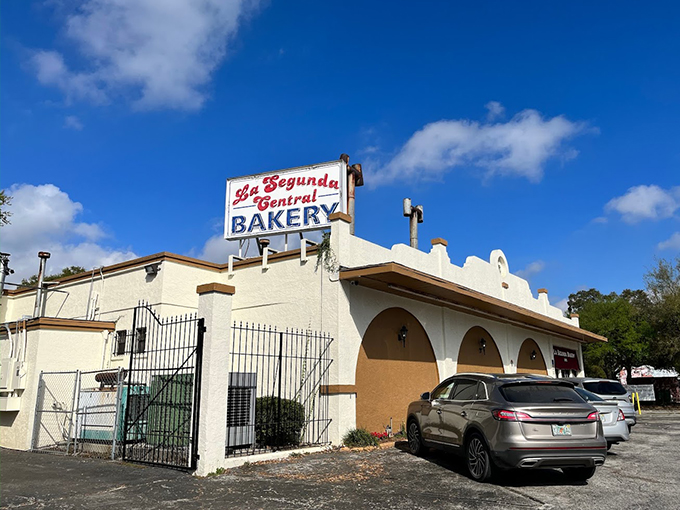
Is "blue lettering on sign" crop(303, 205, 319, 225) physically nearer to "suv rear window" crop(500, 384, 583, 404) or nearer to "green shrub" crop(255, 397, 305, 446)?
"green shrub" crop(255, 397, 305, 446)

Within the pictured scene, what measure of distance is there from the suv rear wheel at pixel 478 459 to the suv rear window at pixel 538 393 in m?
0.83

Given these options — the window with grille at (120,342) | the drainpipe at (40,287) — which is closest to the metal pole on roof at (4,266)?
the drainpipe at (40,287)

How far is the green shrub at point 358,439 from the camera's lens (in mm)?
12117

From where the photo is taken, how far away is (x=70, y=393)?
13.8 metres

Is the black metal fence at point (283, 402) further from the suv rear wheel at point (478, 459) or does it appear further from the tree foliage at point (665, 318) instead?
the tree foliage at point (665, 318)

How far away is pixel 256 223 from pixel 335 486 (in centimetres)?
997

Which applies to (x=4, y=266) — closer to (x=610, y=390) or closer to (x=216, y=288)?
(x=216, y=288)

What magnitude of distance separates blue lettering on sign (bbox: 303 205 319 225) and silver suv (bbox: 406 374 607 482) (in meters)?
7.81

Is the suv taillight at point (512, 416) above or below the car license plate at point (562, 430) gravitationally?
above

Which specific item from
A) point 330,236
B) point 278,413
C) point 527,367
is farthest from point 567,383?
point 527,367

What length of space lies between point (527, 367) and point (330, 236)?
14.2 m

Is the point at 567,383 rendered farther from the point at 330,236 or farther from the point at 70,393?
the point at 70,393

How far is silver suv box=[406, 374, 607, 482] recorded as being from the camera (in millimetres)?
7574

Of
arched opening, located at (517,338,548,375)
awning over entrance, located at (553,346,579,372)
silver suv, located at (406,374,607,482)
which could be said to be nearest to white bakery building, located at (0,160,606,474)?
silver suv, located at (406,374,607,482)
